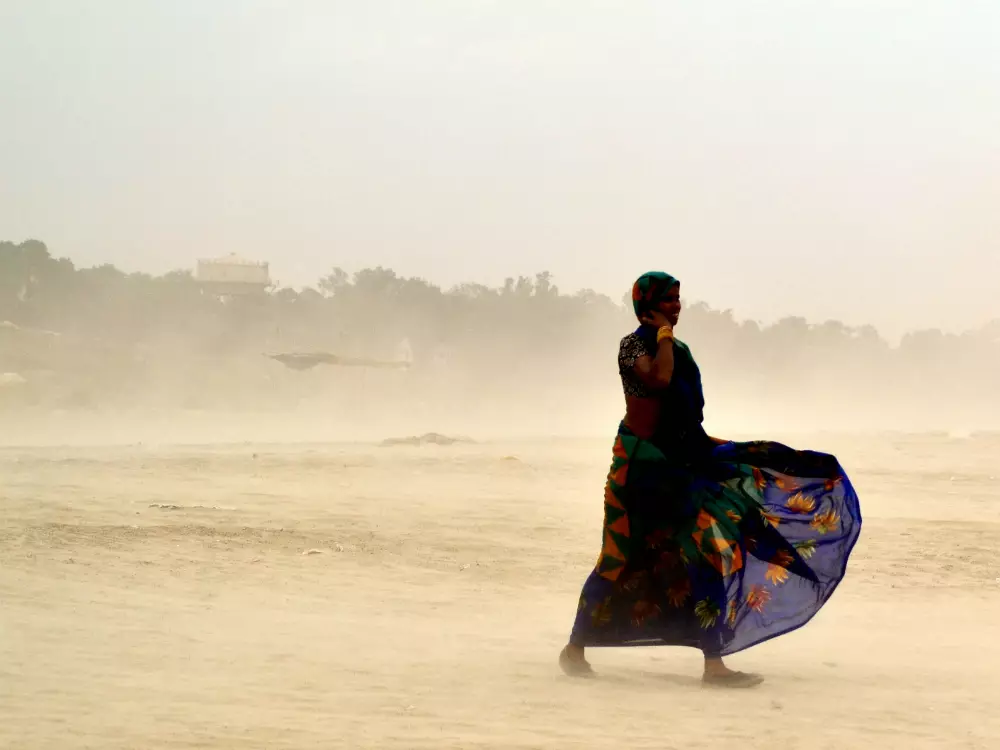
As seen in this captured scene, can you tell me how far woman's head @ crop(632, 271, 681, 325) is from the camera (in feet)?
20.1

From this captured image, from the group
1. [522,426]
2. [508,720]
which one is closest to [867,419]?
[522,426]

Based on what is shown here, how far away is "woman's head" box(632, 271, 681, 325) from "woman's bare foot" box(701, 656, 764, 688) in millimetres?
1752

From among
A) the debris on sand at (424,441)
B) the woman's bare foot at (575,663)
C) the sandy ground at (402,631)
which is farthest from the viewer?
the debris on sand at (424,441)

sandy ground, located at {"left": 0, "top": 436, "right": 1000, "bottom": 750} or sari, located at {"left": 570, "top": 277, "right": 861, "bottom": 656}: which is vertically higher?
sari, located at {"left": 570, "top": 277, "right": 861, "bottom": 656}

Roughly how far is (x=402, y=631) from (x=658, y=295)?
302 cm

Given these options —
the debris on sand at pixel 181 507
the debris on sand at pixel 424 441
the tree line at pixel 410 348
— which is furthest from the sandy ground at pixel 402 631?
the tree line at pixel 410 348

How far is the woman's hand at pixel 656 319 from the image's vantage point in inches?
240

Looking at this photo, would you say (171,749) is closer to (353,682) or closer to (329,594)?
(353,682)

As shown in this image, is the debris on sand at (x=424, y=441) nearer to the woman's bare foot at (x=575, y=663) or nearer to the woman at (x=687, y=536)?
the woman's bare foot at (x=575, y=663)

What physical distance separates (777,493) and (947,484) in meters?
13.7

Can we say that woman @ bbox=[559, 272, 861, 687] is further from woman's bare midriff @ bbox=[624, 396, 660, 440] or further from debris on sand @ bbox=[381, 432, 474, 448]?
debris on sand @ bbox=[381, 432, 474, 448]

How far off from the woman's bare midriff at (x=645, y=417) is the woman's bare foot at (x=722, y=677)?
3.90ft

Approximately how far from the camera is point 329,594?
360 inches

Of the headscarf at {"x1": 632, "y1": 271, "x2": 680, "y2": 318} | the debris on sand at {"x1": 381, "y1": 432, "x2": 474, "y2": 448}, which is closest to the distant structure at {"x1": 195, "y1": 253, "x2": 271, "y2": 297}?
the debris on sand at {"x1": 381, "y1": 432, "x2": 474, "y2": 448}
